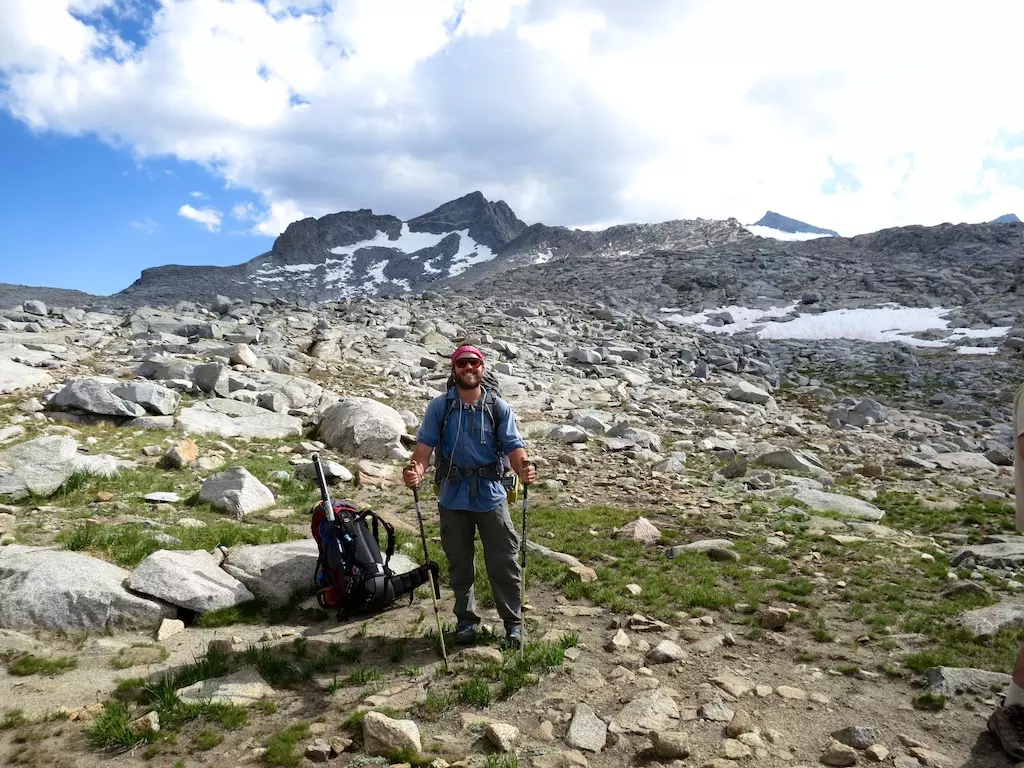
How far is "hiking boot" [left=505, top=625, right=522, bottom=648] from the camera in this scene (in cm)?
661

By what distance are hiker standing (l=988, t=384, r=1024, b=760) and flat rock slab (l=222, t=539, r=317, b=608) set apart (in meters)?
7.17

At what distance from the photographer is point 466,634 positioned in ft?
22.0

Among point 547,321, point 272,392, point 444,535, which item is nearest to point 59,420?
point 272,392

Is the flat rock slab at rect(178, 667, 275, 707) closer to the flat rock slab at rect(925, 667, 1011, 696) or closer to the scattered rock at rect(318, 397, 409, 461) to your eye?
the flat rock slab at rect(925, 667, 1011, 696)

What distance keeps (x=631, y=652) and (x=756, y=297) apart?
65525 millimetres

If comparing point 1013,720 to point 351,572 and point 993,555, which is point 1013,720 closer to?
point 993,555

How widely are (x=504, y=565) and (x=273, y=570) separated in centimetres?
327

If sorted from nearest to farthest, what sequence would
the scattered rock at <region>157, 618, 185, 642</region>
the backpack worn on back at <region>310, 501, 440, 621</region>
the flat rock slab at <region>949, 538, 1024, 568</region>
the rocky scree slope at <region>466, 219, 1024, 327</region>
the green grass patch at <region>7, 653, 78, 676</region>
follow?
the green grass patch at <region>7, 653, 78, 676</region>
the scattered rock at <region>157, 618, 185, 642</region>
the backpack worn on back at <region>310, 501, 440, 621</region>
the flat rock slab at <region>949, 538, 1024, 568</region>
the rocky scree slope at <region>466, 219, 1024, 327</region>

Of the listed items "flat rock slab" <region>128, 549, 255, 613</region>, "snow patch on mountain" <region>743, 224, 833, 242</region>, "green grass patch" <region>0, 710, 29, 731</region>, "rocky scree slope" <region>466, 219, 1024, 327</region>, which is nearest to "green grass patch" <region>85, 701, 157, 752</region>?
"green grass patch" <region>0, 710, 29, 731</region>

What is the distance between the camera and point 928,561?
9.39 meters

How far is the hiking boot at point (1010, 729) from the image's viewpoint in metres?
4.64

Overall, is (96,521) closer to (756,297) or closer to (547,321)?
(547,321)

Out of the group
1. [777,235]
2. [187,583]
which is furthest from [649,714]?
[777,235]

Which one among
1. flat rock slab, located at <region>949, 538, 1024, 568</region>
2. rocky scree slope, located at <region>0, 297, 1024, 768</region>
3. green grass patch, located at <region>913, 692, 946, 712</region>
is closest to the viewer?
rocky scree slope, located at <region>0, 297, 1024, 768</region>
